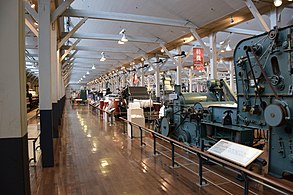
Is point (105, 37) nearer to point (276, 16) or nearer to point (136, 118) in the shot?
point (136, 118)

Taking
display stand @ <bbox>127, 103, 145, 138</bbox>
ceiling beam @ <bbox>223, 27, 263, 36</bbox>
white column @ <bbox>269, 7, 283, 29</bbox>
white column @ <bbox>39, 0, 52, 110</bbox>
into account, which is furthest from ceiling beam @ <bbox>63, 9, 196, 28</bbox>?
white column @ <bbox>39, 0, 52, 110</bbox>

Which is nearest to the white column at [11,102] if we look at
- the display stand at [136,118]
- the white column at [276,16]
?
the display stand at [136,118]

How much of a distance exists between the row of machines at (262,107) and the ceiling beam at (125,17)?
455 cm

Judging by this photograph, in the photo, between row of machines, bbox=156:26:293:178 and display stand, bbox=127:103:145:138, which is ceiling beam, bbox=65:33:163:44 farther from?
row of machines, bbox=156:26:293:178

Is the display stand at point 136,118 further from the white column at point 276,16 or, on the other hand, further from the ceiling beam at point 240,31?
the ceiling beam at point 240,31

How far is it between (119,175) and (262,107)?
8.52ft

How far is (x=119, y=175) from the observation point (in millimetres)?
3959

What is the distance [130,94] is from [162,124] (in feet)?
16.4

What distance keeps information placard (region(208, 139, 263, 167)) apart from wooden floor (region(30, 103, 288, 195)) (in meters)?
0.31

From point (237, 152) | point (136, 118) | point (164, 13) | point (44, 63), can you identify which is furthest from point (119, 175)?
point (164, 13)

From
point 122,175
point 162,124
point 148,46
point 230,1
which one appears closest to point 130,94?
point 148,46

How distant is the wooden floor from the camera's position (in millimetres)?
3371

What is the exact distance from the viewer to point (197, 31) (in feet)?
32.1

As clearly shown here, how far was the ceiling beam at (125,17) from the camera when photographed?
7.85m
